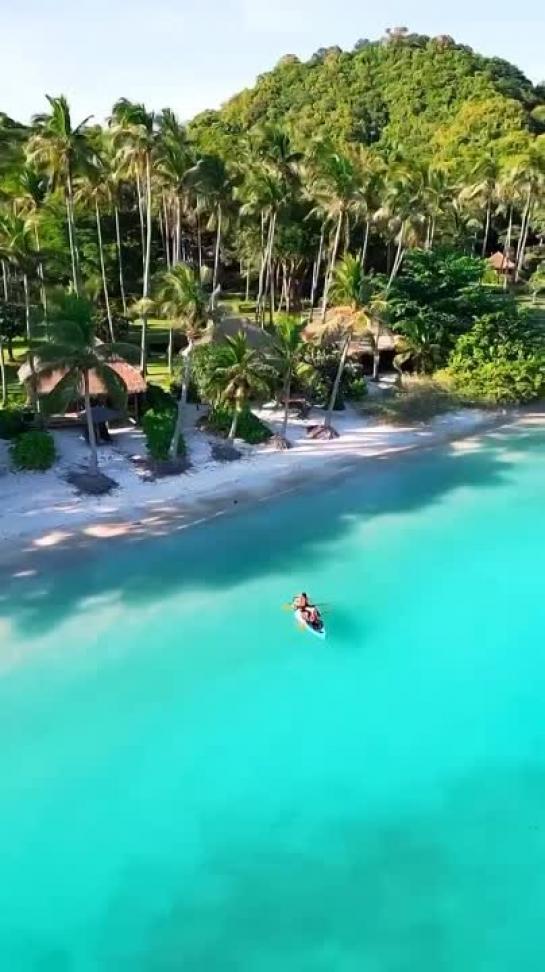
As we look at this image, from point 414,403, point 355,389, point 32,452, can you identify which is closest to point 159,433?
point 32,452

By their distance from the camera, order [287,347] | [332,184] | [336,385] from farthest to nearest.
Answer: [332,184] → [336,385] → [287,347]

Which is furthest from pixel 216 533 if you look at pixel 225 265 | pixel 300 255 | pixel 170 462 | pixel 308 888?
pixel 225 265

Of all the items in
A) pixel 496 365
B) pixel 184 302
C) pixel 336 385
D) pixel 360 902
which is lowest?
pixel 360 902

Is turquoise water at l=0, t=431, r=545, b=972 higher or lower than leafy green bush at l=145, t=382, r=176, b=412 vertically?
lower

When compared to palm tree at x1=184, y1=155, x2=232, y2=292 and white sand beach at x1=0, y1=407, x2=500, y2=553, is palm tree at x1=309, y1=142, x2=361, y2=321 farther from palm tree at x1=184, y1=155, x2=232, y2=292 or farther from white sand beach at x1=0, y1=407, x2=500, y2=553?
white sand beach at x1=0, y1=407, x2=500, y2=553

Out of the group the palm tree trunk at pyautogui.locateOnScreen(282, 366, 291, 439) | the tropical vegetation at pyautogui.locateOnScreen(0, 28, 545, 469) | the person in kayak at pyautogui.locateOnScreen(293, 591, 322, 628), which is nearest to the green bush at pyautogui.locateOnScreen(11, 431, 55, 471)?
the tropical vegetation at pyautogui.locateOnScreen(0, 28, 545, 469)

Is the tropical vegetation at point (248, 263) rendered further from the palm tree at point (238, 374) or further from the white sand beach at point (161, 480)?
the white sand beach at point (161, 480)

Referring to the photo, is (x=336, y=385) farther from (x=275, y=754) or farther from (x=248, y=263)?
(x=275, y=754)

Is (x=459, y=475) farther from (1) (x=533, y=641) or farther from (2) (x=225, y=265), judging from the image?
(2) (x=225, y=265)
